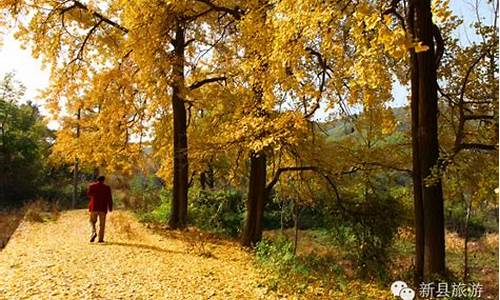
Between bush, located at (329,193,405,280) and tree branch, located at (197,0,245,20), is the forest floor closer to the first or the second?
bush, located at (329,193,405,280)

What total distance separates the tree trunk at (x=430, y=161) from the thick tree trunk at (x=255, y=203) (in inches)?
180

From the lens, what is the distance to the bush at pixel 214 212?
1568 centimetres

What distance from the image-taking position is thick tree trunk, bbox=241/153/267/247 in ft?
36.9

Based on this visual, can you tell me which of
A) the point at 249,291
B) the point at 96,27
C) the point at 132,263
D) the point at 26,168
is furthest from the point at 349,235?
the point at 26,168

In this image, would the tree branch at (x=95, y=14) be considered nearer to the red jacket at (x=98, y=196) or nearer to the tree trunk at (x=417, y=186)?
the red jacket at (x=98, y=196)

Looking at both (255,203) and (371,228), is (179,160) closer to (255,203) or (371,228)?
(255,203)

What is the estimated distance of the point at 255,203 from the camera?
11.4 metres

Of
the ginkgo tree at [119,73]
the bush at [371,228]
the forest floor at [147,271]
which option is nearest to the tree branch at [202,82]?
the ginkgo tree at [119,73]

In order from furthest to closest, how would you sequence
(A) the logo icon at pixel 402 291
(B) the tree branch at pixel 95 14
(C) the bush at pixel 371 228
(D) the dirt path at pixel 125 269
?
1. (B) the tree branch at pixel 95 14
2. (C) the bush at pixel 371 228
3. (A) the logo icon at pixel 402 291
4. (D) the dirt path at pixel 125 269

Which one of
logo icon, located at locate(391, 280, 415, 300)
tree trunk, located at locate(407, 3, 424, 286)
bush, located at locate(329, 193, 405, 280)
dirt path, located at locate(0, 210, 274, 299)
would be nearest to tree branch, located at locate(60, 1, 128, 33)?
dirt path, located at locate(0, 210, 274, 299)

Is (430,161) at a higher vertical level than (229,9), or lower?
lower

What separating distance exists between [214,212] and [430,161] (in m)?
10.7

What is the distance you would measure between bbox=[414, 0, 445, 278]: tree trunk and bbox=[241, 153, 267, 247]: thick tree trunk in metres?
4.56

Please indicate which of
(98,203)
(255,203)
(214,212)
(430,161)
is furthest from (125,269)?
(214,212)
